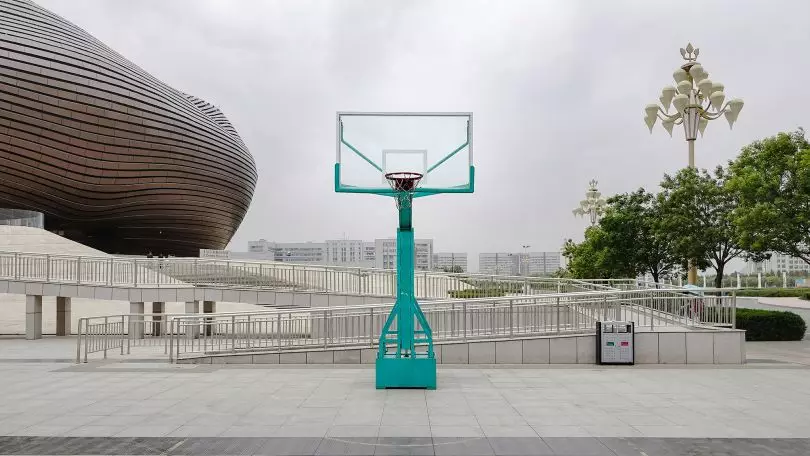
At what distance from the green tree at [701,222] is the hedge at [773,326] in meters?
3.02

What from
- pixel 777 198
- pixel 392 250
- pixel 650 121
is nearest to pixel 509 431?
pixel 777 198

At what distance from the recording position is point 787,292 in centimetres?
3806

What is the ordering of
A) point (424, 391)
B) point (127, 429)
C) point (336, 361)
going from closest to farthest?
point (127, 429)
point (424, 391)
point (336, 361)

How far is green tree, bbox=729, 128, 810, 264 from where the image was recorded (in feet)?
55.5

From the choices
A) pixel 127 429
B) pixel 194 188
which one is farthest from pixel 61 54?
pixel 127 429

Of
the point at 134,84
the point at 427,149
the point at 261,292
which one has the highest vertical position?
the point at 134,84

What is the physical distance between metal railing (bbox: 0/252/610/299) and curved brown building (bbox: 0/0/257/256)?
45.6 feet

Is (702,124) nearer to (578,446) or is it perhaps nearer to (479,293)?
(479,293)

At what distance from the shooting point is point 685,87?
62.3 ft

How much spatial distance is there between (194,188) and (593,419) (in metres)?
36.5

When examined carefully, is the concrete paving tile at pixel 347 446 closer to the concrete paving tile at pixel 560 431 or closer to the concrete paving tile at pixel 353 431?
the concrete paving tile at pixel 353 431

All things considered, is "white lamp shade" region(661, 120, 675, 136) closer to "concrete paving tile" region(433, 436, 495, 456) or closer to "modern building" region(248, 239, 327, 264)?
"concrete paving tile" region(433, 436, 495, 456)

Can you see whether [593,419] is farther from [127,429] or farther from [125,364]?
[125,364]

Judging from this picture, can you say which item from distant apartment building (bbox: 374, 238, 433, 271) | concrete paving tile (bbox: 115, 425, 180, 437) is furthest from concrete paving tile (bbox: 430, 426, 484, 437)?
distant apartment building (bbox: 374, 238, 433, 271)
